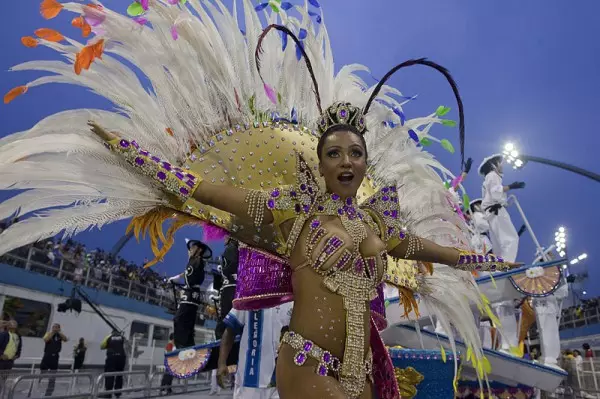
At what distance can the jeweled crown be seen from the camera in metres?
2.48

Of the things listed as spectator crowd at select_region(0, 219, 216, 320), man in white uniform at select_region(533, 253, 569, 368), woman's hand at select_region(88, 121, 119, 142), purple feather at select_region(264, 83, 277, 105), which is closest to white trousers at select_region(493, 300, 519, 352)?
man in white uniform at select_region(533, 253, 569, 368)

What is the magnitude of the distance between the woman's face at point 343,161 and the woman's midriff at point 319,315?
439 millimetres

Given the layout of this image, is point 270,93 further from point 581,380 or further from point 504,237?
point 581,380

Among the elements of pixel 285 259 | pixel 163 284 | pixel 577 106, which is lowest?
pixel 285 259

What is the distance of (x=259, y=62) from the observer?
276 cm

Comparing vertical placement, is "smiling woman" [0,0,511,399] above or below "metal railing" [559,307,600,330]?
below

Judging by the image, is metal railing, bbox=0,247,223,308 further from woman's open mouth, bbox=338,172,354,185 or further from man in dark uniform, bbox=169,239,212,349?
woman's open mouth, bbox=338,172,354,185

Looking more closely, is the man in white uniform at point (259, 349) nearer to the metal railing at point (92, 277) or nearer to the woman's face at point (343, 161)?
the woman's face at point (343, 161)

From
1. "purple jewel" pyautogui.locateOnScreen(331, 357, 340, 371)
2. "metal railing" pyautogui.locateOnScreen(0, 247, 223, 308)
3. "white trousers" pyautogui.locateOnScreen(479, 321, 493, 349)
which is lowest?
"purple jewel" pyautogui.locateOnScreen(331, 357, 340, 371)

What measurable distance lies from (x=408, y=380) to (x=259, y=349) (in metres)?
0.96

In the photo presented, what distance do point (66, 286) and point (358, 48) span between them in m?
107

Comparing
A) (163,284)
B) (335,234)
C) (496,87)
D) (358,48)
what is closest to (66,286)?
(163,284)

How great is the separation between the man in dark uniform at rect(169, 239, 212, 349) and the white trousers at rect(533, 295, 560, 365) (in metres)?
4.11

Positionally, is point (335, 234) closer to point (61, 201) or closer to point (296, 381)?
point (296, 381)
